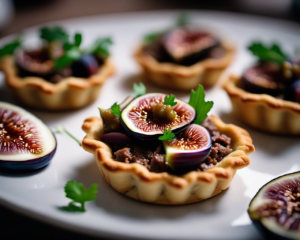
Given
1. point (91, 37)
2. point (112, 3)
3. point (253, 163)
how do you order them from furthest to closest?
point (112, 3), point (91, 37), point (253, 163)

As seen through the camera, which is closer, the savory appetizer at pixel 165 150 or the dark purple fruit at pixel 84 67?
the savory appetizer at pixel 165 150

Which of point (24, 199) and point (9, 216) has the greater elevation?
point (24, 199)

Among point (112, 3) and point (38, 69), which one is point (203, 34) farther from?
point (112, 3)

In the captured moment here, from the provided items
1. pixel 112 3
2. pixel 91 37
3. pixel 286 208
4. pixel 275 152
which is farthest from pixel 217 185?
pixel 112 3

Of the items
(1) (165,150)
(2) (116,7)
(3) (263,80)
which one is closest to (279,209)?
(1) (165,150)

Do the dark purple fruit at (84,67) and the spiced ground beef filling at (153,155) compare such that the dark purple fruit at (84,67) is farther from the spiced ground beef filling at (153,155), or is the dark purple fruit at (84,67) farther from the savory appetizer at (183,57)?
the spiced ground beef filling at (153,155)

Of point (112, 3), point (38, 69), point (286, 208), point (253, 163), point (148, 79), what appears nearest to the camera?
point (286, 208)

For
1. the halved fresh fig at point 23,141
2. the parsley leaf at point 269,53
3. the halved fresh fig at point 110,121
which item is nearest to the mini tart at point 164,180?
the halved fresh fig at point 110,121

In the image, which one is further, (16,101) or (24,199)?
(16,101)
